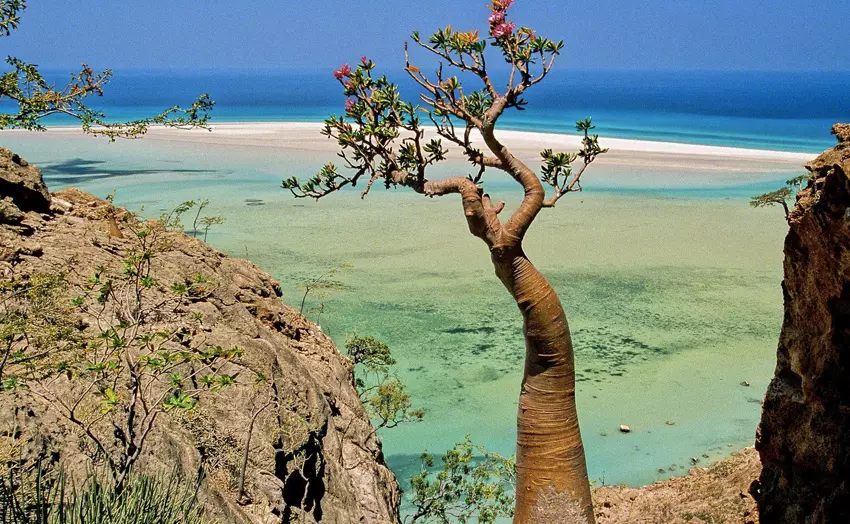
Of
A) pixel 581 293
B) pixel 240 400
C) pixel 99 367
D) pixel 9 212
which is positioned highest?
pixel 9 212

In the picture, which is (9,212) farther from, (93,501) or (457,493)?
(457,493)

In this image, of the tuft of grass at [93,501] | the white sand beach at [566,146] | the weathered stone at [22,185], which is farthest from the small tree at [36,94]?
the white sand beach at [566,146]

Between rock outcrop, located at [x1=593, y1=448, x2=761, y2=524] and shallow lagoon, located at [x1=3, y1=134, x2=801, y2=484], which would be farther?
shallow lagoon, located at [x1=3, y1=134, x2=801, y2=484]

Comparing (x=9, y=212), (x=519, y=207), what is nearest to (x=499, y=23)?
(x=519, y=207)

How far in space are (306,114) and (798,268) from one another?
261ft

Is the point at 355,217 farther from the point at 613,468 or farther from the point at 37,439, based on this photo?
the point at 37,439

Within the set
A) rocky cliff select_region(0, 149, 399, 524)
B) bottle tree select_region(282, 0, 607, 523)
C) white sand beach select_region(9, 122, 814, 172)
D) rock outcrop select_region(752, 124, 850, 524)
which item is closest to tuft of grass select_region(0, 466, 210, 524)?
rocky cliff select_region(0, 149, 399, 524)

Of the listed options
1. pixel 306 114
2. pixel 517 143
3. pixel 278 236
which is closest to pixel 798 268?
pixel 278 236

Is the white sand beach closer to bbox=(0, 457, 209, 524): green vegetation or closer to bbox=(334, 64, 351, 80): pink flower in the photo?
bbox=(334, 64, 351, 80): pink flower

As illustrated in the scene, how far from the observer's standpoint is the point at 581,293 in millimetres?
19938

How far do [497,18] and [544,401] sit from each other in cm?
339

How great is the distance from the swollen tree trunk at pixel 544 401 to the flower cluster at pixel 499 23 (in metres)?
1.89

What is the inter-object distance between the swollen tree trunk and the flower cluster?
189 centimetres

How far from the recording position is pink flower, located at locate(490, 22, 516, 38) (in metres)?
6.59
